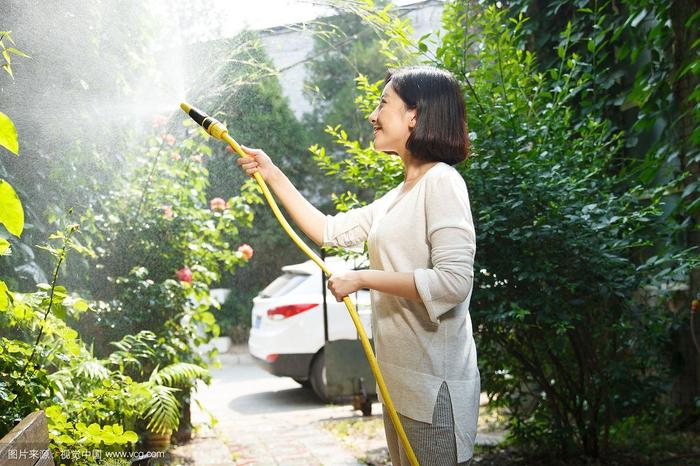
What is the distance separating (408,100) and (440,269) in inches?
17.4

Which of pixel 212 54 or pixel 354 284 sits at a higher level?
pixel 212 54

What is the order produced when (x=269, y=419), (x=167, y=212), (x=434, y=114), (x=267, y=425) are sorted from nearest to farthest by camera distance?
1. (x=434, y=114)
2. (x=167, y=212)
3. (x=267, y=425)
4. (x=269, y=419)

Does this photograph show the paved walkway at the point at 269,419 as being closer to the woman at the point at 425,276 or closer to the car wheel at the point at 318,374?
the car wheel at the point at 318,374

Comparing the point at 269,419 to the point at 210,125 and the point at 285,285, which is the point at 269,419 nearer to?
the point at 285,285

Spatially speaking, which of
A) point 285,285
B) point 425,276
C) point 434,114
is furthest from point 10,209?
point 285,285

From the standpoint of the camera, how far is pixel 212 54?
5605mm

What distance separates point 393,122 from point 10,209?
0.87 m

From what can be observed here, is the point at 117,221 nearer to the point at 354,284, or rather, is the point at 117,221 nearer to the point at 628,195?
the point at 628,195

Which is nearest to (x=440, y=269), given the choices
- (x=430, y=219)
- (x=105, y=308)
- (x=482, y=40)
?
(x=430, y=219)

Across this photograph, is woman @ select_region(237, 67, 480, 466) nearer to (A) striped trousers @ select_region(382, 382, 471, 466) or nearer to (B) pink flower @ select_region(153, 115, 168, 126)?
(A) striped trousers @ select_region(382, 382, 471, 466)

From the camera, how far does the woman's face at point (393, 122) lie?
1.83m

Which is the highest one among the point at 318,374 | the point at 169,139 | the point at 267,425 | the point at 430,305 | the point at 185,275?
the point at 169,139

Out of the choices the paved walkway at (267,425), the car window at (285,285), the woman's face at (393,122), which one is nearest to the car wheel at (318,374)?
the paved walkway at (267,425)

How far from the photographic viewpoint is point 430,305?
1630 millimetres
